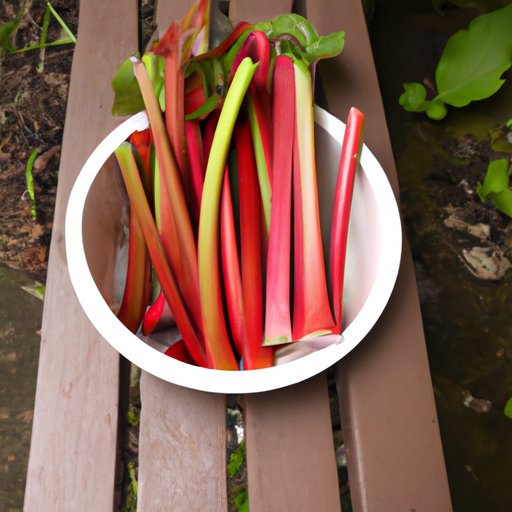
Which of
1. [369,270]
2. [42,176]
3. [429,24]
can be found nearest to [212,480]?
[369,270]

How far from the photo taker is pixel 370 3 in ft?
4.65

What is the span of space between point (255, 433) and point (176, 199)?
0.30m

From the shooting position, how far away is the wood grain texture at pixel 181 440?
2.31 feet

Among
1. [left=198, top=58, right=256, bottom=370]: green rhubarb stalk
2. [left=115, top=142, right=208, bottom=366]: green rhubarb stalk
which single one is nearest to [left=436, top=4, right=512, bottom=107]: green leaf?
[left=198, top=58, right=256, bottom=370]: green rhubarb stalk

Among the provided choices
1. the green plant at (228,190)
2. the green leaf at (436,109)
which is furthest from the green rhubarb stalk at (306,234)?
the green leaf at (436,109)

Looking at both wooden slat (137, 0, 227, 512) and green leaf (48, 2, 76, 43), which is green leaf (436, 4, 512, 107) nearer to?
green leaf (48, 2, 76, 43)

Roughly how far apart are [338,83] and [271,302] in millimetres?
387

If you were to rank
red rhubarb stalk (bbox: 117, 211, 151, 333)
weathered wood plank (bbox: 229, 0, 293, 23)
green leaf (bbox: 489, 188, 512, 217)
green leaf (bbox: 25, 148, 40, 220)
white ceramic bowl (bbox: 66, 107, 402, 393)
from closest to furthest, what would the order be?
white ceramic bowl (bbox: 66, 107, 402, 393) < red rhubarb stalk (bbox: 117, 211, 151, 333) < weathered wood plank (bbox: 229, 0, 293, 23) < green leaf (bbox: 25, 148, 40, 220) < green leaf (bbox: 489, 188, 512, 217)

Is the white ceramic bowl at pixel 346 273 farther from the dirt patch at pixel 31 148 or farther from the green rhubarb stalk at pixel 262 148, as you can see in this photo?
the dirt patch at pixel 31 148

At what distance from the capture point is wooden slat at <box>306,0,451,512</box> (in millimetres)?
697

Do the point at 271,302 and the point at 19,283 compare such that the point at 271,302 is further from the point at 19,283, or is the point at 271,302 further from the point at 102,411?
Answer: the point at 19,283

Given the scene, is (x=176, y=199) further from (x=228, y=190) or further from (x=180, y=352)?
(x=180, y=352)

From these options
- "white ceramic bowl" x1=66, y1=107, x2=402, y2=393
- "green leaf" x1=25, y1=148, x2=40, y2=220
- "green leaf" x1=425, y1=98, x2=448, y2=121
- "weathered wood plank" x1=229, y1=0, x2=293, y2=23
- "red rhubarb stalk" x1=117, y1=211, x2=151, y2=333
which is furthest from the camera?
"green leaf" x1=425, y1=98, x2=448, y2=121

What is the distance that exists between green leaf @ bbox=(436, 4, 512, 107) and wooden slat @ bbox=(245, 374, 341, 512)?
82 cm
